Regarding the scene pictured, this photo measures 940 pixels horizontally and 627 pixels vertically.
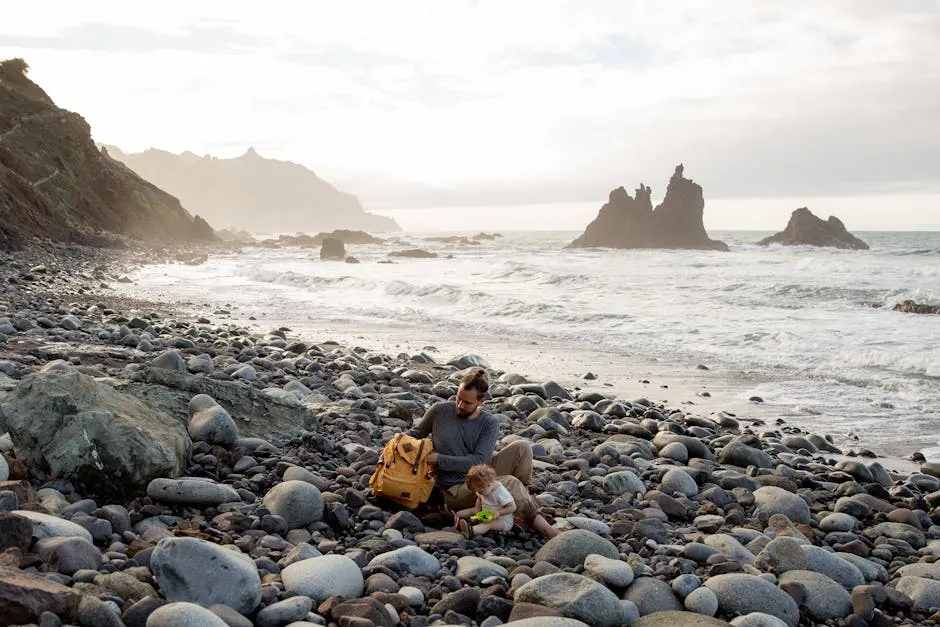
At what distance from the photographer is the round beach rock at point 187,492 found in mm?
4508

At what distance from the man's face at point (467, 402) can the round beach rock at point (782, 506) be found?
232 centimetres

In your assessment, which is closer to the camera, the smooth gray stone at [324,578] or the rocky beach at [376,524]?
the rocky beach at [376,524]

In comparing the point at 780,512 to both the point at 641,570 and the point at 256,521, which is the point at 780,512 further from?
the point at 256,521

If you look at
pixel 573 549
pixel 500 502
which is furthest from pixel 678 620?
pixel 500 502

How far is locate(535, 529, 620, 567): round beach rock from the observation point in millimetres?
4348

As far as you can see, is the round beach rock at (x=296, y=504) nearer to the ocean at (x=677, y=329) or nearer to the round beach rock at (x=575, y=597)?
the round beach rock at (x=575, y=597)

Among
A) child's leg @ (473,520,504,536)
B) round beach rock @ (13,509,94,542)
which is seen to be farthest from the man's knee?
round beach rock @ (13,509,94,542)

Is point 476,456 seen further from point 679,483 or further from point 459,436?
point 679,483

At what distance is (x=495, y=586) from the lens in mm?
3877

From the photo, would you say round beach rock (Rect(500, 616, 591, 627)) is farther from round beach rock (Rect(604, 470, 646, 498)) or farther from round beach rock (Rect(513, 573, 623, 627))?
round beach rock (Rect(604, 470, 646, 498))

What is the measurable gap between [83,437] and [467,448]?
2.41 meters

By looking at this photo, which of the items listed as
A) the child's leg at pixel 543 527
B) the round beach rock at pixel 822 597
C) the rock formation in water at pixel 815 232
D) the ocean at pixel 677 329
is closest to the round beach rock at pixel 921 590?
the round beach rock at pixel 822 597

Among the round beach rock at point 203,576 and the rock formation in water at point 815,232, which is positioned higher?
the rock formation in water at point 815,232

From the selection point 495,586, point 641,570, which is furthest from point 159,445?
point 641,570
